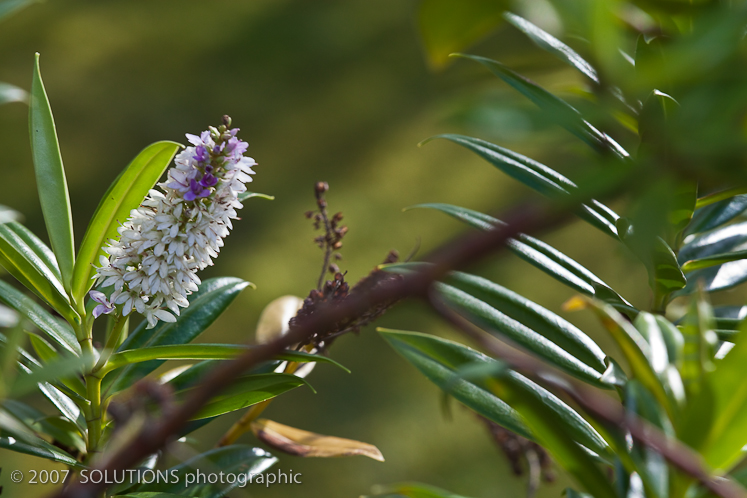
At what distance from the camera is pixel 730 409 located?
0.21m

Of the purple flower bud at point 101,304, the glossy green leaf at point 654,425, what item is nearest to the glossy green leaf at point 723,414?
the glossy green leaf at point 654,425

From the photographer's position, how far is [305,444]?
0.47 metres

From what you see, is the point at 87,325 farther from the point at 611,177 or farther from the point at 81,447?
the point at 611,177

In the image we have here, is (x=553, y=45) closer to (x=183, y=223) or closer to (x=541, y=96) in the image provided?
(x=541, y=96)

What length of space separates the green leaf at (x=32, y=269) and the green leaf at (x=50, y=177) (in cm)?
2

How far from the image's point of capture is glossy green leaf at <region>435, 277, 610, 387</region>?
363 mm

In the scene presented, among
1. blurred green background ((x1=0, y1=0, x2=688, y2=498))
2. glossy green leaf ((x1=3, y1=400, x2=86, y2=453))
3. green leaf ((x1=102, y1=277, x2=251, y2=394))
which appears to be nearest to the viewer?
glossy green leaf ((x1=3, y1=400, x2=86, y2=453))

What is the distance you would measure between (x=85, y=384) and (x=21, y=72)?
1257 millimetres

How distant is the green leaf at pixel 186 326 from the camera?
42 centimetres

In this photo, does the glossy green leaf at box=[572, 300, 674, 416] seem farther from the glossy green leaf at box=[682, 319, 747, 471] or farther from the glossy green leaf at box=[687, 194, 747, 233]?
the glossy green leaf at box=[687, 194, 747, 233]

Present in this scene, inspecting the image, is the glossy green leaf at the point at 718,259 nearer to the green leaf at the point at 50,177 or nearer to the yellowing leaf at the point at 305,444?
the yellowing leaf at the point at 305,444

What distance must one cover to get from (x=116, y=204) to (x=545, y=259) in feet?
1.00

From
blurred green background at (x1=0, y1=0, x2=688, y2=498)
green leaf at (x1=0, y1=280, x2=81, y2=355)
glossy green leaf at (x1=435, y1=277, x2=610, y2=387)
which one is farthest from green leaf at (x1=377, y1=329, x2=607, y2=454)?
blurred green background at (x1=0, y1=0, x2=688, y2=498)

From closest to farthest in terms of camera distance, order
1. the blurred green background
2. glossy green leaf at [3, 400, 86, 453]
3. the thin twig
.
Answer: the thin twig → glossy green leaf at [3, 400, 86, 453] → the blurred green background
